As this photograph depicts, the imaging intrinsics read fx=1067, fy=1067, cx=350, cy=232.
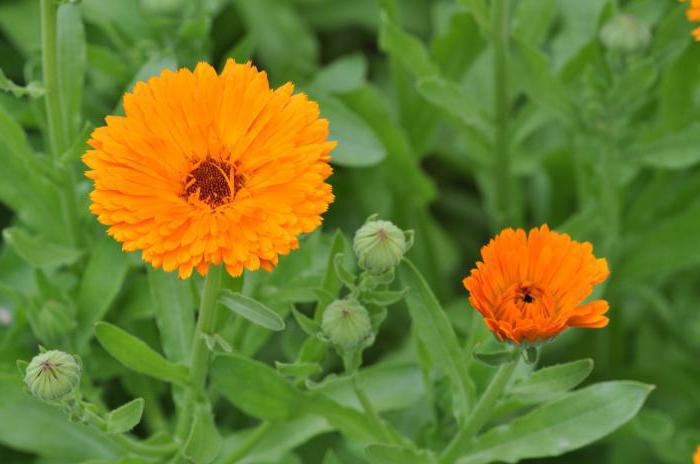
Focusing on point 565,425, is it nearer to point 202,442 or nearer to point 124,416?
point 202,442

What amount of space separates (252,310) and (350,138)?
76cm

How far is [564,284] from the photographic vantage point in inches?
60.9

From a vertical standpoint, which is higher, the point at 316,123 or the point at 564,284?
the point at 316,123

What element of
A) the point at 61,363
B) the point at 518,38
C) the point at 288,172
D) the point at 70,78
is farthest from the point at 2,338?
the point at 518,38

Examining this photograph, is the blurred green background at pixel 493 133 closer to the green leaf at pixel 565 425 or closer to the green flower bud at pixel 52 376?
the green leaf at pixel 565 425

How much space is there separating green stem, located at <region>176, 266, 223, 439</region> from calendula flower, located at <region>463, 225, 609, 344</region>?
1.28 ft

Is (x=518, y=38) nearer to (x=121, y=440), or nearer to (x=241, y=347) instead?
(x=241, y=347)

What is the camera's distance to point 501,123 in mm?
2361

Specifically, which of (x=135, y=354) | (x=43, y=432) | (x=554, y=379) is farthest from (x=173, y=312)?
(x=554, y=379)

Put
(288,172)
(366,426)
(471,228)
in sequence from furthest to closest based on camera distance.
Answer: (471,228)
(366,426)
(288,172)

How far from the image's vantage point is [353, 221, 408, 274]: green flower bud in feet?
5.16

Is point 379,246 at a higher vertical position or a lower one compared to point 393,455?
higher

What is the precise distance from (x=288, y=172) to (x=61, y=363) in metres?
0.42

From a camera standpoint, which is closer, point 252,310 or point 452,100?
point 252,310
